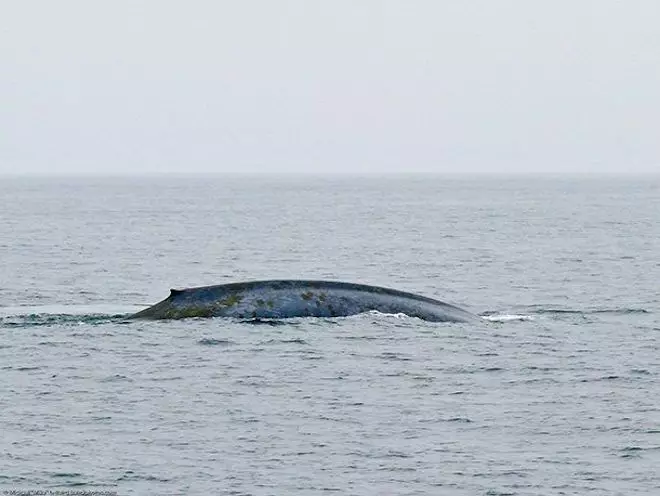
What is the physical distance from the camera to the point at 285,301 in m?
34.2

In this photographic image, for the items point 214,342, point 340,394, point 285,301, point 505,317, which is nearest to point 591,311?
point 505,317

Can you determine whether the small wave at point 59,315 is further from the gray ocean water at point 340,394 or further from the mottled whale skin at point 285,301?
the mottled whale skin at point 285,301

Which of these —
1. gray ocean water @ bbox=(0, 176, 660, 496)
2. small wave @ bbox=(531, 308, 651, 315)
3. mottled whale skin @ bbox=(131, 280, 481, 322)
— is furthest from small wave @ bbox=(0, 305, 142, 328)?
small wave @ bbox=(531, 308, 651, 315)

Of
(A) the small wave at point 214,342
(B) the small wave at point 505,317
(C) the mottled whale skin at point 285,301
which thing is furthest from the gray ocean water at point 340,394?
(C) the mottled whale skin at point 285,301

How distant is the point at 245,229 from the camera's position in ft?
333

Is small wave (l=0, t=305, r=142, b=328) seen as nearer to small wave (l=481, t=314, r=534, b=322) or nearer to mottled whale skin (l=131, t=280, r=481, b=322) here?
mottled whale skin (l=131, t=280, r=481, b=322)

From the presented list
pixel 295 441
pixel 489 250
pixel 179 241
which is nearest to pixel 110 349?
pixel 295 441

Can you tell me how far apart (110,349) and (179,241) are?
178ft

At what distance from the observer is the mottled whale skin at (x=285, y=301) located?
111ft

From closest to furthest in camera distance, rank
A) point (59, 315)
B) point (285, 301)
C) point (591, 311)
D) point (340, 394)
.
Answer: point (340, 394) < point (285, 301) < point (59, 315) < point (591, 311)

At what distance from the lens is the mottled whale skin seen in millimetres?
33969

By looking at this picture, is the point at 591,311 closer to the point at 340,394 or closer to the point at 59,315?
the point at 59,315

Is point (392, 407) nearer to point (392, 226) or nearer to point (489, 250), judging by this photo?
point (489, 250)

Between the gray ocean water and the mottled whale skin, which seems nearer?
the gray ocean water
